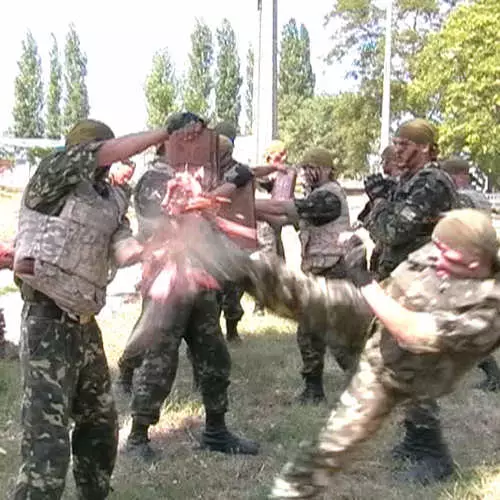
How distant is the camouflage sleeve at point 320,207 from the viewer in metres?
6.20

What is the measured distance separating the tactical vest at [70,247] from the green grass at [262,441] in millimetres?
1303

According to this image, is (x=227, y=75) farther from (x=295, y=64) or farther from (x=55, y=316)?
(x=55, y=316)

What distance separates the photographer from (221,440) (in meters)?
5.52

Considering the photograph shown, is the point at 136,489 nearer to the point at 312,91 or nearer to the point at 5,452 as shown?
the point at 5,452

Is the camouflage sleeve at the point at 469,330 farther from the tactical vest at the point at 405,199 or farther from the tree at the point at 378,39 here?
the tree at the point at 378,39

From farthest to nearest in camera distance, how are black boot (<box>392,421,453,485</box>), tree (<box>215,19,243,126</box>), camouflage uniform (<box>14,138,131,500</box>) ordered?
tree (<box>215,19,243,126</box>) < black boot (<box>392,421,453,485</box>) < camouflage uniform (<box>14,138,131,500</box>)

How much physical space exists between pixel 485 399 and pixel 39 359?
3803mm

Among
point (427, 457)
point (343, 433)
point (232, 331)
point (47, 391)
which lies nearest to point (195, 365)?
point (427, 457)

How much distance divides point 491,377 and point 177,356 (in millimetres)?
2758

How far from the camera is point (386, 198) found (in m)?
5.13

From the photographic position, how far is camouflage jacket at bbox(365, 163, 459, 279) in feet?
15.6

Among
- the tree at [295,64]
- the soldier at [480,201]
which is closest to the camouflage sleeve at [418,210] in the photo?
the soldier at [480,201]

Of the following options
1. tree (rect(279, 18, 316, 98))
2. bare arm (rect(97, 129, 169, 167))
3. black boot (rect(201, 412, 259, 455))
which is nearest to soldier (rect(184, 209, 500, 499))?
bare arm (rect(97, 129, 169, 167))

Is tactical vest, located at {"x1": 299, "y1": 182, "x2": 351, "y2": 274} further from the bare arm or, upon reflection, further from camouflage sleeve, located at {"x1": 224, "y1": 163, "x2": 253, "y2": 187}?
the bare arm
